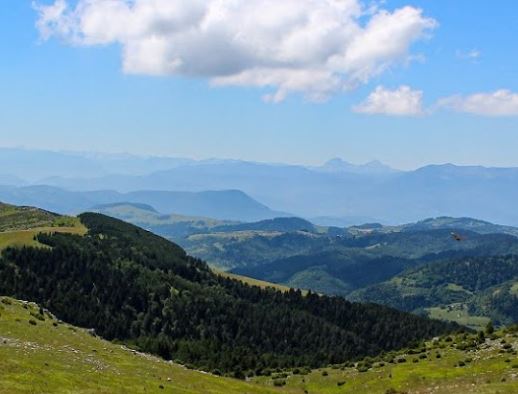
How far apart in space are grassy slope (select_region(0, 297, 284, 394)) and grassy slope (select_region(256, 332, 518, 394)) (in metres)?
12.2

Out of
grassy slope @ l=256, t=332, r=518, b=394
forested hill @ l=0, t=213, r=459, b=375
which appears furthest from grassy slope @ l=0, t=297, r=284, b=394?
forested hill @ l=0, t=213, r=459, b=375

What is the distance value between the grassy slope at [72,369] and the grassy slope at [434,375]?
12.2 metres

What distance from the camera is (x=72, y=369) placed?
157ft

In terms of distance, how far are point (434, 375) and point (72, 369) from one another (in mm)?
34543

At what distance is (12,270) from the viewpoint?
150 metres

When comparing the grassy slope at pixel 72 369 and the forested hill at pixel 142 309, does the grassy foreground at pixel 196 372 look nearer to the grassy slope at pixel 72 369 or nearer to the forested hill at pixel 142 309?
the grassy slope at pixel 72 369

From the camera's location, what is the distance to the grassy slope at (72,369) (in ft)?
133

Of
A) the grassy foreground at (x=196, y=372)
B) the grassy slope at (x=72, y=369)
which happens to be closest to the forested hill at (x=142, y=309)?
the grassy foreground at (x=196, y=372)

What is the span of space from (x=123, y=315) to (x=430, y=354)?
3931 inches

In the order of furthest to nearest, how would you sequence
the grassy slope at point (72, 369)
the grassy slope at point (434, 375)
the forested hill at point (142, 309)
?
the forested hill at point (142, 309) < the grassy slope at point (434, 375) < the grassy slope at point (72, 369)

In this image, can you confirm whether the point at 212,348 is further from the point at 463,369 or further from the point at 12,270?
the point at 12,270

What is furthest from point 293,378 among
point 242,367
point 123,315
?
point 123,315

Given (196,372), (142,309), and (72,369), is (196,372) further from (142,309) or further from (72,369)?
(142,309)

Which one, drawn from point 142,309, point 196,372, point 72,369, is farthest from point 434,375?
point 142,309
